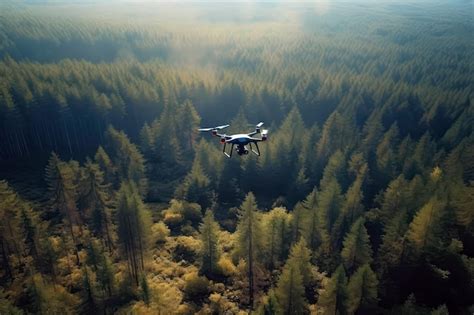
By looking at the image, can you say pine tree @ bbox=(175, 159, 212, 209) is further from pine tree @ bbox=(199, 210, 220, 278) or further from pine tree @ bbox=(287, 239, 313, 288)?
pine tree @ bbox=(287, 239, 313, 288)

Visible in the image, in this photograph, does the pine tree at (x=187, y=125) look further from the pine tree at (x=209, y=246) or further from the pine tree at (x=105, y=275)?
the pine tree at (x=105, y=275)

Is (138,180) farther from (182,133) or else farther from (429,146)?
(429,146)

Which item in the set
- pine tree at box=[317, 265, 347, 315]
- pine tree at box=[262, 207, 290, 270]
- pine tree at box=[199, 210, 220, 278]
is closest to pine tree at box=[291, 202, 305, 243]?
pine tree at box=[262, 207, 290, 270]

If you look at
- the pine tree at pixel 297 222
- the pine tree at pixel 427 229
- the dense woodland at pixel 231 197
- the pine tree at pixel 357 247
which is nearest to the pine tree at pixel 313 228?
the dense woodland at pixel 231 197

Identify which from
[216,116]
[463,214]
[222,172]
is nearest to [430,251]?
[463,214]

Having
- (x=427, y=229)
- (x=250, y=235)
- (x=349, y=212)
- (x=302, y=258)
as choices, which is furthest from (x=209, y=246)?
(x=427, y=229)
